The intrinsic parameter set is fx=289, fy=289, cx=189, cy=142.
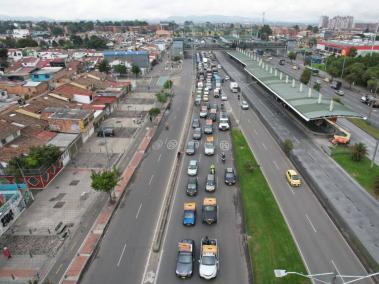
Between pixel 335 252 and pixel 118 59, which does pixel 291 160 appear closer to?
pixel 335 252

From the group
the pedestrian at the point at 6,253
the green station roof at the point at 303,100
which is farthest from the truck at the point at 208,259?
the green station roof at the point at 303,100

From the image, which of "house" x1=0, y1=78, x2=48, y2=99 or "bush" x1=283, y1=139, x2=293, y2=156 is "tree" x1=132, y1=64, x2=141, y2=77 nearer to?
"house" x1=0, y1=78, x2=48, y2=99

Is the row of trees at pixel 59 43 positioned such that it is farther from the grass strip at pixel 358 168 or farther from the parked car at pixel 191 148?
the grass strip at pixel 358 168

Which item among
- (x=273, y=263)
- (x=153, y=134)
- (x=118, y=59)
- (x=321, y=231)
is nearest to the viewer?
(x=273, y=263)

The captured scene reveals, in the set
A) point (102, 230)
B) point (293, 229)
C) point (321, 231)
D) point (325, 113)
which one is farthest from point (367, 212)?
point (102, 230)

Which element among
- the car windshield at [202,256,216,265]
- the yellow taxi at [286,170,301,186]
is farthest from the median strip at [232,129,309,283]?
the car windshield at [202,256,216,265]

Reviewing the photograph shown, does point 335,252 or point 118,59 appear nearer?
point 335,252
